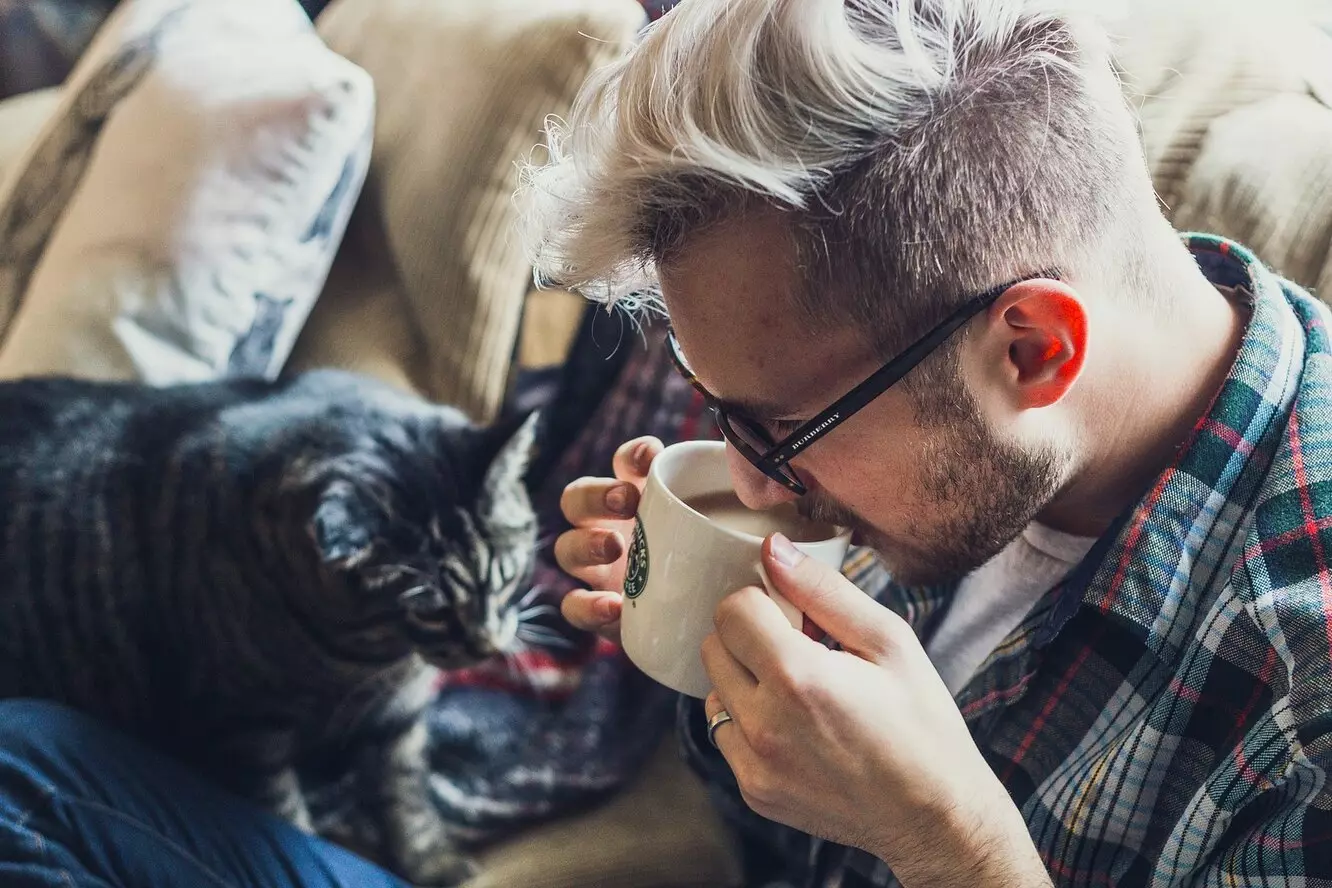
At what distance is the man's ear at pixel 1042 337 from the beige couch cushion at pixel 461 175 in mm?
563

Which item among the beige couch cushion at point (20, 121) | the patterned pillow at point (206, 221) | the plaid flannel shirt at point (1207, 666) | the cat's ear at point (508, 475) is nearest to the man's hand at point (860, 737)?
the plaid flannel shirt at point (1207, 666)

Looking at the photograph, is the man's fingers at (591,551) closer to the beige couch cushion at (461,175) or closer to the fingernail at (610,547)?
the fingernail at (610,547)

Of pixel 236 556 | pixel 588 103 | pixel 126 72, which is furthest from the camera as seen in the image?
pixel 126 72

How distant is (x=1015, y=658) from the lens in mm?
813

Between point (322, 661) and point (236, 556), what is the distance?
5.2 inches

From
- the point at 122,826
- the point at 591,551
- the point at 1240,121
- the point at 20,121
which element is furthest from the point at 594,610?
the point at 20,121

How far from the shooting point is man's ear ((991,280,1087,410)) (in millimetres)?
648

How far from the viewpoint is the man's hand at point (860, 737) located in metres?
0.64

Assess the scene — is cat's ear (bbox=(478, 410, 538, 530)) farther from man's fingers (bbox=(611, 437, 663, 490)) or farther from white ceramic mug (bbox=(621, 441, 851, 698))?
white ceramic mug (bbox=(621, 441, 851, 698))

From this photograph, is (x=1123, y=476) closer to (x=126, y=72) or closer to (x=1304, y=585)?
(x=1304, y=585)

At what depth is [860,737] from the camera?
632 millimetres

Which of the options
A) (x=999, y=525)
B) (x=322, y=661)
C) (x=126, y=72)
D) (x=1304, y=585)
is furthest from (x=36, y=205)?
(x=1304, y=585)

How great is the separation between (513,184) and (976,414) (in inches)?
22.7

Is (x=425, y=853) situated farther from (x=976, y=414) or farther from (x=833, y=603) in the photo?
(x=976, y=414)
